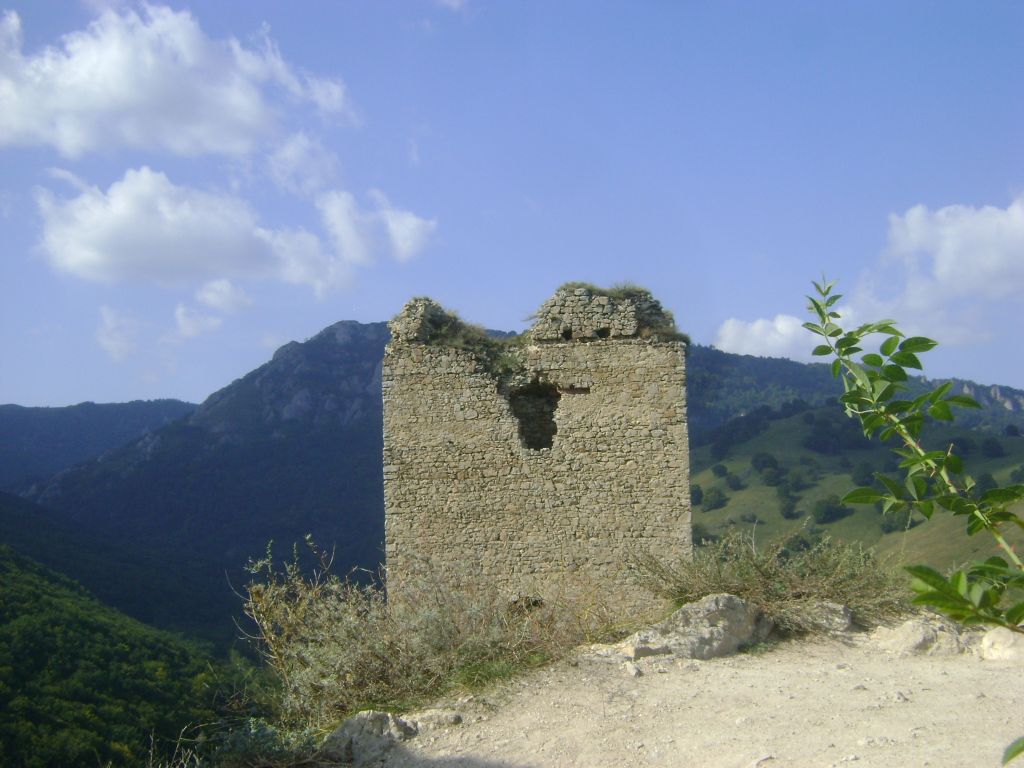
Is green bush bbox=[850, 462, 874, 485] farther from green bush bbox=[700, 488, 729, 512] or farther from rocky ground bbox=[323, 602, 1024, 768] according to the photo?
rocky ground bbox=[323, 602, 1024, 768]

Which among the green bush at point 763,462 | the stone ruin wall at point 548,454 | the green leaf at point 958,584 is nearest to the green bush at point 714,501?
the green bush at point 763,462

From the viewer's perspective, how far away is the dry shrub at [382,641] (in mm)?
6039

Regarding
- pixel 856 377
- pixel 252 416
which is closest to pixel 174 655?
pixel 856 377

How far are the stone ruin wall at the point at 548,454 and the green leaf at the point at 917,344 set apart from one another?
6534mm

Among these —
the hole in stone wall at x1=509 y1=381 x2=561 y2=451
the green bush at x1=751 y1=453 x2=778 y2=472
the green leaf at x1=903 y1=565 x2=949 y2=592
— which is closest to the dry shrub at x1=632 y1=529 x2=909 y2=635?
the hole in stone wall at x1=509 y1=381 x2=561 y2=451

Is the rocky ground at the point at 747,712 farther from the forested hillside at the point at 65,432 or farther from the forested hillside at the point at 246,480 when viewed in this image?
the forested hillside at the point at 65,432

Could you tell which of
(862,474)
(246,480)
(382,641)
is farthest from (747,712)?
(246,480)

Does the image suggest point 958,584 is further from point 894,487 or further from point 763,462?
point 763,462

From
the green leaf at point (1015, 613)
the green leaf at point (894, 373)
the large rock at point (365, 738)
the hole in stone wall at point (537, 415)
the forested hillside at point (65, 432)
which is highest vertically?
the forested hillside at point (65, 432)

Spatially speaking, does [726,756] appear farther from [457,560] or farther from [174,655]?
[174,655]

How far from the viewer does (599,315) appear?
9352 millimetres

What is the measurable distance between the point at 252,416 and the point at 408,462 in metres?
67.2

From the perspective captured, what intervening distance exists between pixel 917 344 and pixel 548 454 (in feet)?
22.3

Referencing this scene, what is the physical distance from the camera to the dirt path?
4.67 meters
